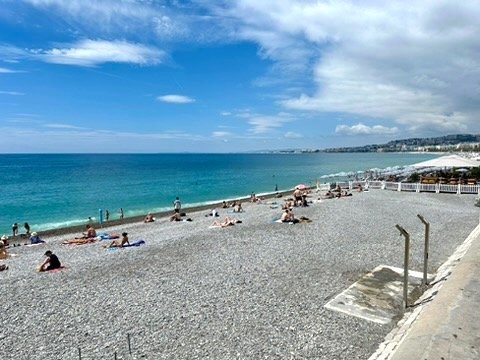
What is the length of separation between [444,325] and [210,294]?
507 cm

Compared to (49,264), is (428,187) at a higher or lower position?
higher

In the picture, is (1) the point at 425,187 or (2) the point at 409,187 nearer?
(1) the point at 425,187

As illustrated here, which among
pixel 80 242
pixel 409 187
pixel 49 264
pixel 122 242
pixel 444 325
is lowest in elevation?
pixel 80 242

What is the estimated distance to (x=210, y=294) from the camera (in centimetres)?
889

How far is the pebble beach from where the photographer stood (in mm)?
6648

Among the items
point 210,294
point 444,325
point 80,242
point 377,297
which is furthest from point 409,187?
point 444,325

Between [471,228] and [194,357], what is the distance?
13.8 m

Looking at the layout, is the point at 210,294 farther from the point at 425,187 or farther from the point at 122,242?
the point at 425,187

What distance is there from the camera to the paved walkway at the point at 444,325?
5062 mm

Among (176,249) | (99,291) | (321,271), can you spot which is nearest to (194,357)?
(99,291)

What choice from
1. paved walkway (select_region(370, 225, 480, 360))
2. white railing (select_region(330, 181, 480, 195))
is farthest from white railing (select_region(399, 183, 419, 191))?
paved walkway (select_region(370, 225, 480, 360))

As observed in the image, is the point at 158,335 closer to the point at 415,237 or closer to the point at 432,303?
the point at 432,303

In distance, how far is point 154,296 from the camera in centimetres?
884

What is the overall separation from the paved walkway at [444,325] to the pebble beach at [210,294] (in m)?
0.65
